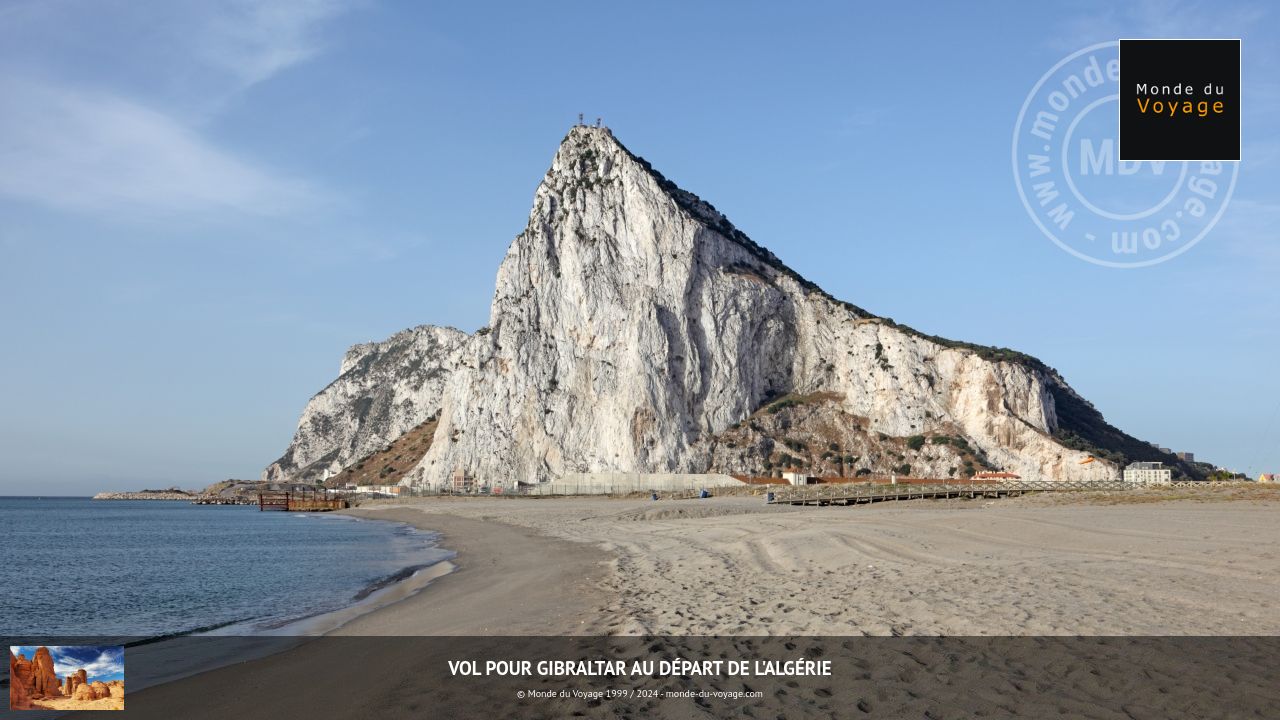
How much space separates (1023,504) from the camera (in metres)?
44.8

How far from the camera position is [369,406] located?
18700cm

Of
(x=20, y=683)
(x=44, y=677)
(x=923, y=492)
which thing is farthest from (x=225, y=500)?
(x=44, y=677)

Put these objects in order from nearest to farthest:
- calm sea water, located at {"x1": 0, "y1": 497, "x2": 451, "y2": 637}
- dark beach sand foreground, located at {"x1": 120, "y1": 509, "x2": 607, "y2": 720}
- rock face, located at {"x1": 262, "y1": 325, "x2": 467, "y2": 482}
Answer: dark beach sand foreground, located at {"x1": 120, "y1": 509, "x2": 607, "y2": 720} < calm sea water, located at {"x1": 0, "y1": 497, "x2": 451, "y2": 637} < rock face, located at {"x1": 262, "y1": 325, "x2": 467, "y2": 482}

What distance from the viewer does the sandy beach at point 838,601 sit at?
954 centimetres

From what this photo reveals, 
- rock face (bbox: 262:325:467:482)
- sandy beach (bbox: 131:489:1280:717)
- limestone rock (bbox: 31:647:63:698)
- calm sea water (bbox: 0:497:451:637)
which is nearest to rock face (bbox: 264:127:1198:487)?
calm sea water (bbox: 0:497:451:637)

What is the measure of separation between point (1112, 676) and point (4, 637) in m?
19.6

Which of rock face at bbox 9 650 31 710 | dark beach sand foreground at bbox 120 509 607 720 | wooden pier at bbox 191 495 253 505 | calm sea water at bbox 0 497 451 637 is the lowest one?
wooden pier at bbox 191 495 253 505

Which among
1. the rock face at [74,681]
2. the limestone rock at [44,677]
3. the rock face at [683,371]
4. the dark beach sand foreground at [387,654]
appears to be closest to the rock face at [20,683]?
the limestone rock at [44,677]

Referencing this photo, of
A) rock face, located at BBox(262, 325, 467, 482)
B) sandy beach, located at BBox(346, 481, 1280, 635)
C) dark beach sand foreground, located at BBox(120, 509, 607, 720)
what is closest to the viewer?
dark beach sand foreground, located at BBox(120, 509, 607, 720)

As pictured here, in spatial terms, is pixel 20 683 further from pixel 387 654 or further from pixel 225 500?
pixel 225 500

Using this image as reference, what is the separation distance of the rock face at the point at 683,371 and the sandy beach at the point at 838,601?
237ft

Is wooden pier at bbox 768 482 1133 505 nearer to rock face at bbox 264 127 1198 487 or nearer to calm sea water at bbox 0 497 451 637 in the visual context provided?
calm sea water at bbox 0 497 451 637

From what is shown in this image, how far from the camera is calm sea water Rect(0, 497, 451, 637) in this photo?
19.0m

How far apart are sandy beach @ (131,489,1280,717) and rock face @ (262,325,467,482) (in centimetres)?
15263
